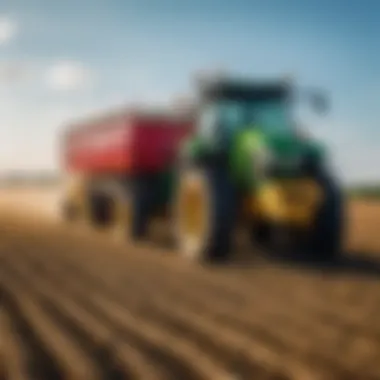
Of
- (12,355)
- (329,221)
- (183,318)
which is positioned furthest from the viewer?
(329,221)

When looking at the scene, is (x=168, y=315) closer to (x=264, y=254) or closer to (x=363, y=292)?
(x=363, y=292)

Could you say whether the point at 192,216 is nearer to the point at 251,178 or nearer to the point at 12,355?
the point at 251,178

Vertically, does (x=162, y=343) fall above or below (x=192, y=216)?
below

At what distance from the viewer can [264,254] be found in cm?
967

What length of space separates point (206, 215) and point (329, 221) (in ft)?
4.74

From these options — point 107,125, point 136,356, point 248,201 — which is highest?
point 107,125

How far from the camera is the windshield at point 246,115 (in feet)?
29.7

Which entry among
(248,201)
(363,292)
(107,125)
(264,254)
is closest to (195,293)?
(363,292)

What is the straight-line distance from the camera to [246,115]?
911 centimetres

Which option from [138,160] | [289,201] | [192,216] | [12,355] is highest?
[138,160]

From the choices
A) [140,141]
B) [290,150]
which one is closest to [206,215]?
[290,150]

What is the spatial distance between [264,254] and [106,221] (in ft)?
14.4

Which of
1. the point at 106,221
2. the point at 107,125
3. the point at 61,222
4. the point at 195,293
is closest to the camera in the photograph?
the point at 195,293

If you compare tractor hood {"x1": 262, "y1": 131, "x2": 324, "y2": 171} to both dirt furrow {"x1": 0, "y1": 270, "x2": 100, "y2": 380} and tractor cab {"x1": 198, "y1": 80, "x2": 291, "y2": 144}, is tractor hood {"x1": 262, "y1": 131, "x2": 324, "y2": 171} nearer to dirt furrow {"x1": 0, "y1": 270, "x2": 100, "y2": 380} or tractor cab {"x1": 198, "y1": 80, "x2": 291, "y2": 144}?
tractor cab {"x1": 198, "y1": 80, "x2": 291, "y2": 144}
